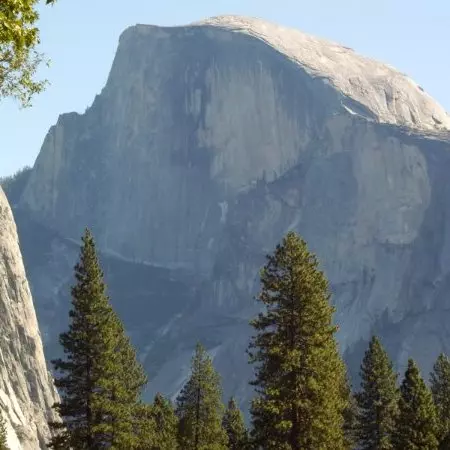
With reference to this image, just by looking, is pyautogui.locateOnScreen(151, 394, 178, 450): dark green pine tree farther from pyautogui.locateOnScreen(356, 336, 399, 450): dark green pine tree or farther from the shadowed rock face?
the shadowed rock face

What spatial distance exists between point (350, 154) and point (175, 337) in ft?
197

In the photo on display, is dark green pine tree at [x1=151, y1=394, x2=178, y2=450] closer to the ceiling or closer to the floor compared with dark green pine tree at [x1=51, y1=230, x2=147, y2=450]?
closer to the ceiling

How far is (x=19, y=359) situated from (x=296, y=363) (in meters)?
47.4

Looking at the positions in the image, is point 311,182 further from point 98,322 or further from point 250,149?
point 98,322

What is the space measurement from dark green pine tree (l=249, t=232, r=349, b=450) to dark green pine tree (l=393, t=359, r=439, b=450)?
12.5 meters

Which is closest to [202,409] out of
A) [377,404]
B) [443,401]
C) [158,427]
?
[158,427]

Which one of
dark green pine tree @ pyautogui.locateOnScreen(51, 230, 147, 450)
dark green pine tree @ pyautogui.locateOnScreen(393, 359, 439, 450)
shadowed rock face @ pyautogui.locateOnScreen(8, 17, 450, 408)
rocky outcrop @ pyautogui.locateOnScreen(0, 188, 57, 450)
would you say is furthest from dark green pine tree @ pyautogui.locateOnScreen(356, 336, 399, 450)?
shadowed rock face @ pyautogui.locateOnScreen(8, 17, 450, 408)

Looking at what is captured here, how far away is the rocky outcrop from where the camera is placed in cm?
6105

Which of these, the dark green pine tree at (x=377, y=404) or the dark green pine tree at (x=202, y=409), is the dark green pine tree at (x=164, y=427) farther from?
the dark green pine tree at (x=377, y=404)

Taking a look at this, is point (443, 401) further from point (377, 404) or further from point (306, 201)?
point (306, 201)

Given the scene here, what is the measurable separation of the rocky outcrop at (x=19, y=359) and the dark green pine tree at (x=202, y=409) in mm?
15653

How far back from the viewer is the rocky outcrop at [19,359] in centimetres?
6105

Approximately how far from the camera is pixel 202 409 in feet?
161

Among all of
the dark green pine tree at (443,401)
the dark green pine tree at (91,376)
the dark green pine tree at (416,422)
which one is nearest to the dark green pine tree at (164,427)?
the dark green pine tree at (416,422)
